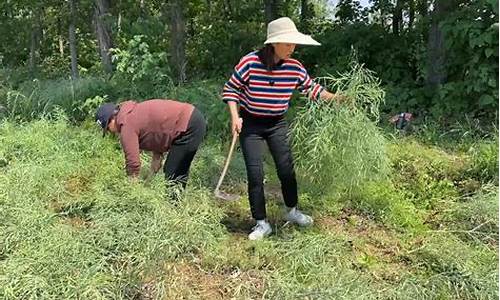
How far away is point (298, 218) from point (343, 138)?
1.98ft

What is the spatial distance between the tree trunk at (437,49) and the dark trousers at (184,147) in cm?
409

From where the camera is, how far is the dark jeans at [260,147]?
11.4 ft

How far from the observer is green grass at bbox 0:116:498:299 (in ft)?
9.75

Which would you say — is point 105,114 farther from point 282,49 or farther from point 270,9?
point 270,9

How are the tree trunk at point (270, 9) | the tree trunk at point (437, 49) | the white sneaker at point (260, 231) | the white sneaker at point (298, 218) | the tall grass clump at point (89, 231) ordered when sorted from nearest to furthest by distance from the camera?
the tall grass clump at point (89, 231) → the white sneaker at point (260, 231) → the white sneaker at point (298, 218) → the tree trunk at point (437, 49) → the tree trunk at point (270, 9)

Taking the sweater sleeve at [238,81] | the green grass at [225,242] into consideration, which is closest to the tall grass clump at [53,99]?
the green grass at [225,242]

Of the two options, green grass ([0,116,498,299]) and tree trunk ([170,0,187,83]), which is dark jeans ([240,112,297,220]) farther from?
tree trunk ([170,0,187,83])

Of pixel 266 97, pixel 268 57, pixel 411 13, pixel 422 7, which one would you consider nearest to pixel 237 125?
pixel 266 97

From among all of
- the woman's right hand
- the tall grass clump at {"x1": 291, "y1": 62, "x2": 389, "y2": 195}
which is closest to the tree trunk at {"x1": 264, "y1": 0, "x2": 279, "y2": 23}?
the tall grass clump at {"x1": 291, "y1": 62, "x2": 389, "y2": 195}

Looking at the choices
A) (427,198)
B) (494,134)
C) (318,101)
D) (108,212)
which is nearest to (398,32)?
(494,134)

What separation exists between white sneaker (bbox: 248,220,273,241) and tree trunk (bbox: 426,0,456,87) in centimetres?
408

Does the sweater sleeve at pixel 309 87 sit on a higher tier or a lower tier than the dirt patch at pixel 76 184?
higher

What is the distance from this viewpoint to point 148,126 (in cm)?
360

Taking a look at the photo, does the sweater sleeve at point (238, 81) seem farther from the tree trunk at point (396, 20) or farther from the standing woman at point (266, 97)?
the tree trunk at point (396, 20)
